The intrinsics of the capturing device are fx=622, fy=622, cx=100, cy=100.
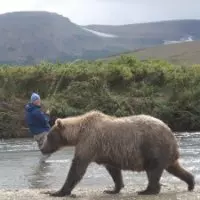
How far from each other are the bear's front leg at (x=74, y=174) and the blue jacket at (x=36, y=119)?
559 cm

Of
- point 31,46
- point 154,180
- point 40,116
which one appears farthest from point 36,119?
point 31,46

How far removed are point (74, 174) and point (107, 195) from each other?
964 millimetres

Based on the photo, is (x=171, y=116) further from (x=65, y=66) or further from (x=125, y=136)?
(x=125, y=136)

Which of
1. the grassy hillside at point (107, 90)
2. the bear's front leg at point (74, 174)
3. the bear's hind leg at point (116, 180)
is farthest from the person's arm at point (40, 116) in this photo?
the grassy hillside at point (107, 90)

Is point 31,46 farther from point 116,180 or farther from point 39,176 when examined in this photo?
point 116,180

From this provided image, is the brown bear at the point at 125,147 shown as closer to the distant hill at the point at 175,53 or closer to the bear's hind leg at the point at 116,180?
the bear's hind leg at the point at 116,180

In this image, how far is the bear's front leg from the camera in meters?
13.3

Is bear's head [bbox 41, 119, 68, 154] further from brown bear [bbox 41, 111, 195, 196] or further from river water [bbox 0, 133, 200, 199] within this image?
river water [bbox 0, 133, 200, 199]

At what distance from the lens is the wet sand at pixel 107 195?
43.0 ft

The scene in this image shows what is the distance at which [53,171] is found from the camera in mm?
19062

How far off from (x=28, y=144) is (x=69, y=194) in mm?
14802

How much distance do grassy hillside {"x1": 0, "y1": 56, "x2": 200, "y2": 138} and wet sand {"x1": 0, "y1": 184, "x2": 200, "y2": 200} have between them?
18.3 metres

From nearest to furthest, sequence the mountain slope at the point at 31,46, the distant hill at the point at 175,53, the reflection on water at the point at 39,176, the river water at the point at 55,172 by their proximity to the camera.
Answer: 1. the river water at the point at 55,172
2. the reflection on water at the point at 39,176
3. the distant hill at the point at 175,53
4. the mountain slope at the point at 31,46

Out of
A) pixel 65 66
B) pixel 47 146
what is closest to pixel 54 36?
pixel 65 66
